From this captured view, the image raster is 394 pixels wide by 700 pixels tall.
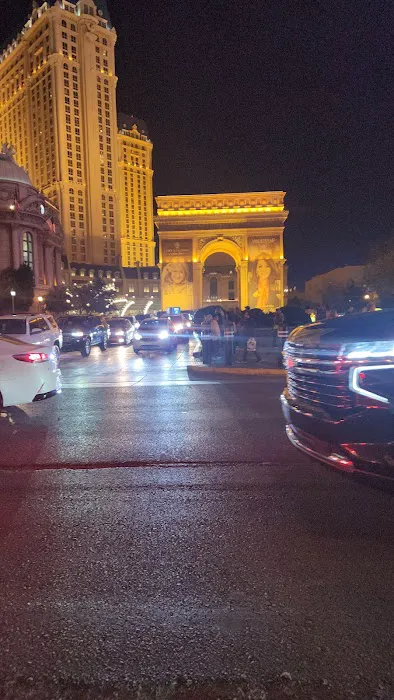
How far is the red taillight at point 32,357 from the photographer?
717 centimetres

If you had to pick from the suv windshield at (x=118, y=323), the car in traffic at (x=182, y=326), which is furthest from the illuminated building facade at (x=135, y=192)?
the suv windshield at (x=118, y=323)

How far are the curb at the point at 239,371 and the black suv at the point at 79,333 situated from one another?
805cm

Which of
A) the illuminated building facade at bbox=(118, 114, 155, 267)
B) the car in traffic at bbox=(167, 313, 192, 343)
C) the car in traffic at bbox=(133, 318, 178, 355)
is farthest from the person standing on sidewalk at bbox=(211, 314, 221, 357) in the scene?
the illuminated building facade at bbox=(118, 114, 155, 267)

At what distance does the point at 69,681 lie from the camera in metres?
2.11

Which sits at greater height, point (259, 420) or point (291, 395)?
point (291, 395)

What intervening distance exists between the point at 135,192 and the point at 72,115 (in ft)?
107

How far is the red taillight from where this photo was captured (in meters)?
7.17

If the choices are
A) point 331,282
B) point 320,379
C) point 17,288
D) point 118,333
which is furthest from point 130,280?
point 320,379

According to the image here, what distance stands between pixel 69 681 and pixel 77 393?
28.0 ft

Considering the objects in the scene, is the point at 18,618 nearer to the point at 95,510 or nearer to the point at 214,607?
the point at 214,607

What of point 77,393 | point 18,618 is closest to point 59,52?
point 77,393

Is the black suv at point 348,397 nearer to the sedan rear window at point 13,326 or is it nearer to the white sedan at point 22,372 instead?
the white sedan at point 22,372

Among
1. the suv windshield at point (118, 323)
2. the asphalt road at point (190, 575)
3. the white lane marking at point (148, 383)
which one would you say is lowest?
the asphalt road at point (190, 575)

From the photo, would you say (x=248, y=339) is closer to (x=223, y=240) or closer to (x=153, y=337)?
(x=153, y=337)
